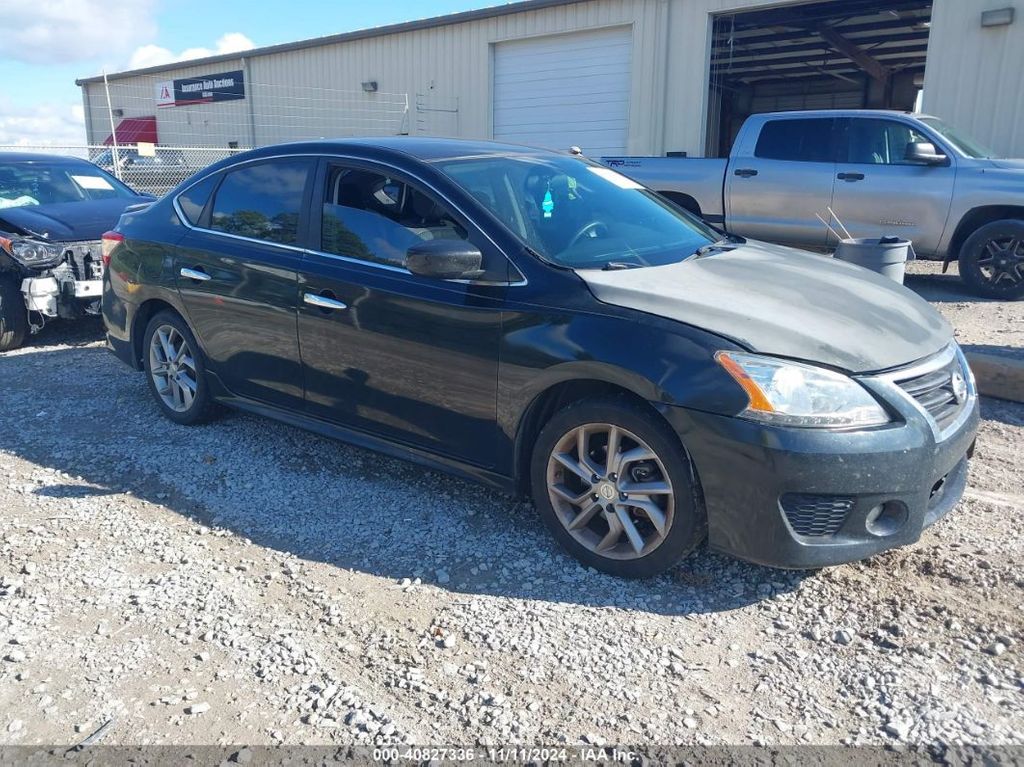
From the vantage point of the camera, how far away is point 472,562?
139 inches

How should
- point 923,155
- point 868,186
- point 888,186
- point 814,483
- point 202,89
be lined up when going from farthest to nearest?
1. point 202,89
2. point 868,186
3. point 888,186
4. point 923,155
5. point 814,483

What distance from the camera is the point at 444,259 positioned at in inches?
134

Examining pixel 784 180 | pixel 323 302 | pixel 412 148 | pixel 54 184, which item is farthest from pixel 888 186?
pixel 54 184

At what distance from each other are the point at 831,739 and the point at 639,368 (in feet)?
4.43

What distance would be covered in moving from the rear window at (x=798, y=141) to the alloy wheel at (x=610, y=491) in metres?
7.15

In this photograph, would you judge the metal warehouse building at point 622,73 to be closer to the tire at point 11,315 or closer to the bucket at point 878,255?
the tire at point 11,315

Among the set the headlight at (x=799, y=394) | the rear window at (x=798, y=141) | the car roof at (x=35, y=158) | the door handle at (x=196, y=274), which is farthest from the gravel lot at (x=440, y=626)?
the rear window at (x=798, y=141)

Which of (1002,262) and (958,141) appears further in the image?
(958,141)

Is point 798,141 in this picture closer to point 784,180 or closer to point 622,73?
point 784,180

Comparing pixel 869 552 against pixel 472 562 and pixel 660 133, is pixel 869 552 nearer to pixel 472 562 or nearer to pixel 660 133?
pixel 472 562

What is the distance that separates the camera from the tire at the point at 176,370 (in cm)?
496

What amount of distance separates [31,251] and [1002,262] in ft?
29.8

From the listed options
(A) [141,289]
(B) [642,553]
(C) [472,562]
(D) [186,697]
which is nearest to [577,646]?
(B) [642,553]

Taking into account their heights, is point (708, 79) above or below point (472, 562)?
above
